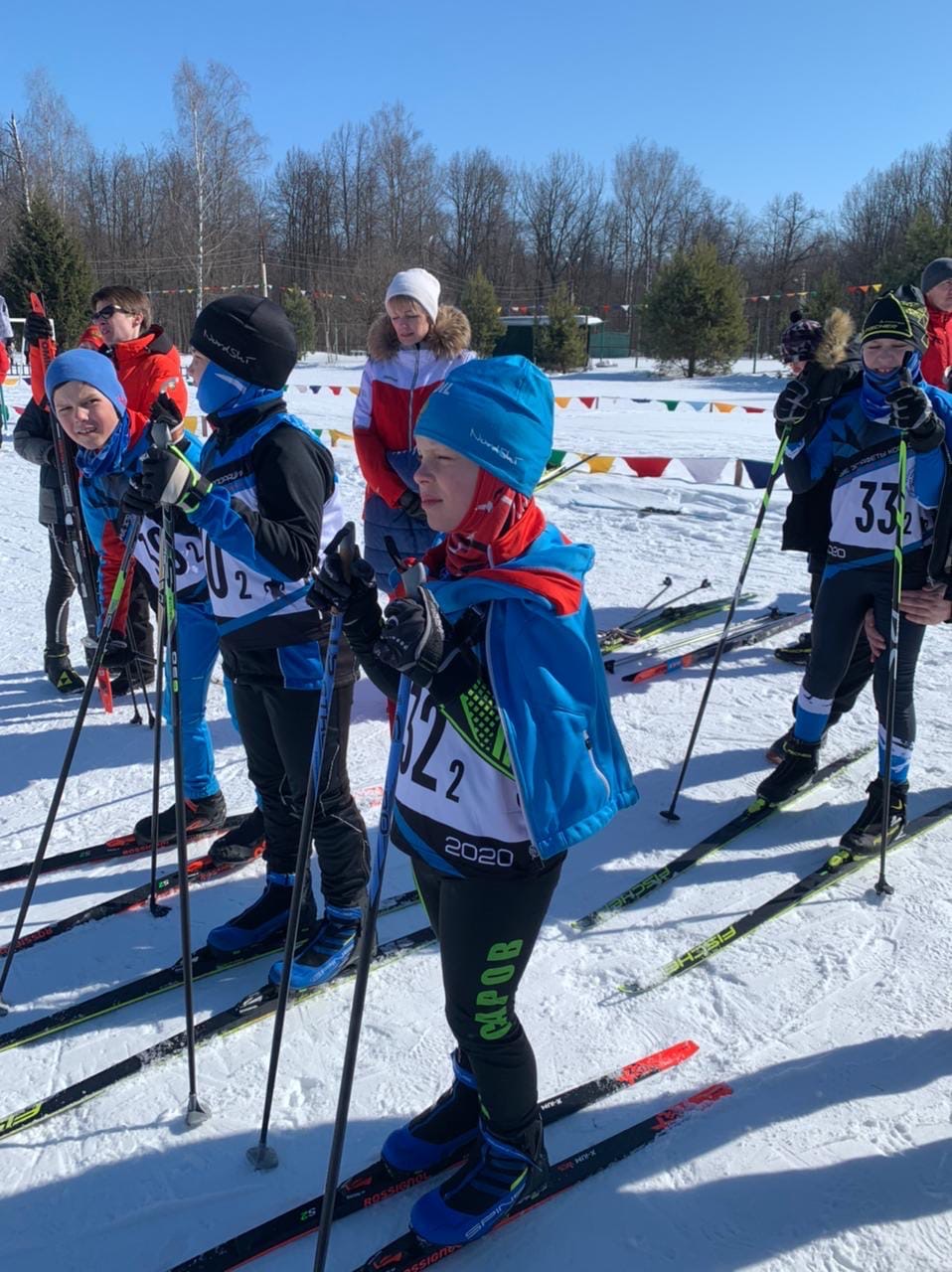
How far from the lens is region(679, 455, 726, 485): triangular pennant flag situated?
10.4m

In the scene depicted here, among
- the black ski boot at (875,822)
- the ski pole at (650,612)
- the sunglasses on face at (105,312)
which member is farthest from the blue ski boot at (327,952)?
the sunglasses on face at (105,312)

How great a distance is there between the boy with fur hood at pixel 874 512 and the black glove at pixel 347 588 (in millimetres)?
2226

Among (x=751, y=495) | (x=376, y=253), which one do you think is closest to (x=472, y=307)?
(x=376, y=253)

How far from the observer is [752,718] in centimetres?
470

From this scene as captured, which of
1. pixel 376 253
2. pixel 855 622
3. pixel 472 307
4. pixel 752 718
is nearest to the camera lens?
pixel 855 622

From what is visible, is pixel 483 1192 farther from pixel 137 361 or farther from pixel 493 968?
pixel 137 361

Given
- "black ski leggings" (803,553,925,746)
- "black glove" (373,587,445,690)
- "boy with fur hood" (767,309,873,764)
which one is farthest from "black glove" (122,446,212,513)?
"black ski leggings" (803,553,925,746)

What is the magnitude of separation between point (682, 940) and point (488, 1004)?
53.6 inches

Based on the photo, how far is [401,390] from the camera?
3953mm

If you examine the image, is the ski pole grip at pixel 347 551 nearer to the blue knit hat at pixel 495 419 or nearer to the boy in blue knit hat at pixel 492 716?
the boy in blue knit hat at pixel 492 716

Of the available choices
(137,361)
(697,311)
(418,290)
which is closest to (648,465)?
(137,361)

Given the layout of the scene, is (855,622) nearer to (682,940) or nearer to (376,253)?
(682,940)

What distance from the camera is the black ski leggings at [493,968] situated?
180 cm

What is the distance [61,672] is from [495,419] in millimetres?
4336
